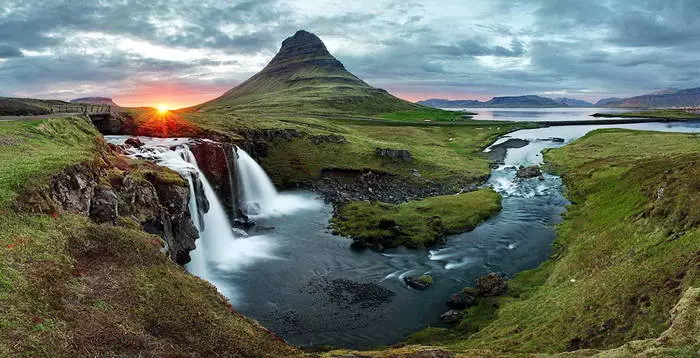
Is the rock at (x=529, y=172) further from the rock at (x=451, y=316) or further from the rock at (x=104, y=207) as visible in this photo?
the rock at (x=104, y=207)

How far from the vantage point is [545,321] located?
34688mm

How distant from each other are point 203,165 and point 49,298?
58.6 metres

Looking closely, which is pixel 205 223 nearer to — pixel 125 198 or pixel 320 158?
pixel 125 198

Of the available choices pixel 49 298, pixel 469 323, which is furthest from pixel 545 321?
pixel 49 298

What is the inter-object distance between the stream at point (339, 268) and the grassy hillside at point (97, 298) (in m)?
15.9

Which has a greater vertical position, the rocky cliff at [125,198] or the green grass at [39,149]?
the green grass at [39,149]

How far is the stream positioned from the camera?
42.5 m

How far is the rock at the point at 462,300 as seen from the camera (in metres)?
44.6

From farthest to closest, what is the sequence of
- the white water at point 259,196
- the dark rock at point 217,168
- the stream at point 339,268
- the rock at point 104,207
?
the white water at point 259,196, the dark rock at point 217,168, the stream at point 339,268, the rock at point 104,207

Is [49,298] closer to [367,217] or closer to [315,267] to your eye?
[315,267]

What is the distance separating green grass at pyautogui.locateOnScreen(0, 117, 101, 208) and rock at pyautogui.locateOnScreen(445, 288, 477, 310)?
121 feet

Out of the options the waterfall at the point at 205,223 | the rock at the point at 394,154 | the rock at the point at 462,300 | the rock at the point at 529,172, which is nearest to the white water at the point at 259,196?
the waterfall at the point at 205,223

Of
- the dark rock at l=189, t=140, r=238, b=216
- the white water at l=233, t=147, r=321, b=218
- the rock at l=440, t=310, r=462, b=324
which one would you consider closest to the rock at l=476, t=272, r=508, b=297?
the rock at l=440, t=310, r=462, b=324

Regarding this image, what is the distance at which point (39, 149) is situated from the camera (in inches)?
1778
